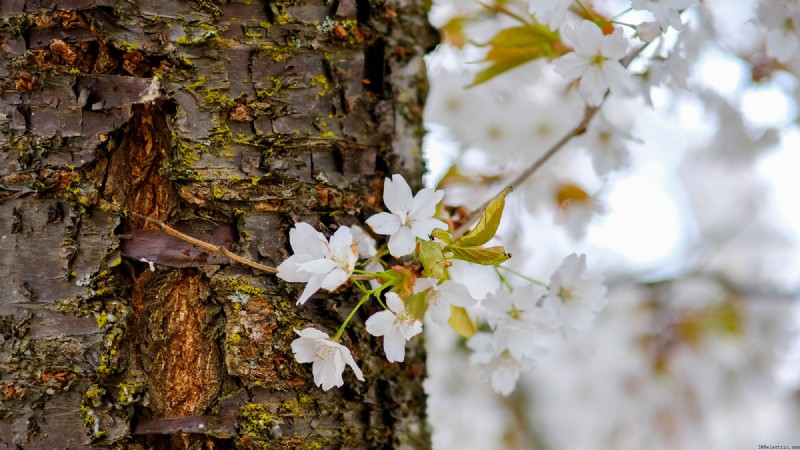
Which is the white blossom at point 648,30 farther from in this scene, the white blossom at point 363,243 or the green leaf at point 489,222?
the white blossom at point 363,243

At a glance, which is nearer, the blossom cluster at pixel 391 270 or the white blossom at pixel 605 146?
the blossom cluster at pixel 391 270

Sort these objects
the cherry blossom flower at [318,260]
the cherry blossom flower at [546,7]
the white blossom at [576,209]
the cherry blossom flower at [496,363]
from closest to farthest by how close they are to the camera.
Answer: the cherry blossom flower at [318,260] < the cherry blossom flower at [546,7] < the cherry blossom flower at [496,363] < the white blossom at [576,209]

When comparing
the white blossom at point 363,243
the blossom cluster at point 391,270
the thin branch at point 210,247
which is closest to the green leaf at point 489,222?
the blossom cluster at point 391,270

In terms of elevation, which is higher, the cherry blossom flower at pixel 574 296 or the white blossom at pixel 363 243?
the white blossom at pixel 363 243

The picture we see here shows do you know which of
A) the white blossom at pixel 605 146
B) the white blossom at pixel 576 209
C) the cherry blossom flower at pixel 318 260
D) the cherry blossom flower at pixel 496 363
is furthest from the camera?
the white blossom at pixel 576 209

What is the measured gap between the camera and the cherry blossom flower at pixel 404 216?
0.62m

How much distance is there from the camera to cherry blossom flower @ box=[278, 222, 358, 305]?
603mm

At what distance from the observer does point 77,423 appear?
2.15 ft

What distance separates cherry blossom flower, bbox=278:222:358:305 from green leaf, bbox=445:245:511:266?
102 mm

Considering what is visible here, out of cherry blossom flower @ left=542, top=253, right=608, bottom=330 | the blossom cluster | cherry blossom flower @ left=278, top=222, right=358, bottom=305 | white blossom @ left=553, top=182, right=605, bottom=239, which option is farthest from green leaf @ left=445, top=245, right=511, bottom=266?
white blossom @ left=553, top=182, right=605, bottom=239

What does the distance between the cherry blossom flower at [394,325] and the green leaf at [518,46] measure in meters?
0.41

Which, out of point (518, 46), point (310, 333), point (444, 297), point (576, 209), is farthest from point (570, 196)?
point (310, 333)

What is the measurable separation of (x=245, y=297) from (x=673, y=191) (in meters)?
5.39

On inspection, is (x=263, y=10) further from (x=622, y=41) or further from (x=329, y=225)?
(x=622, y=41)
